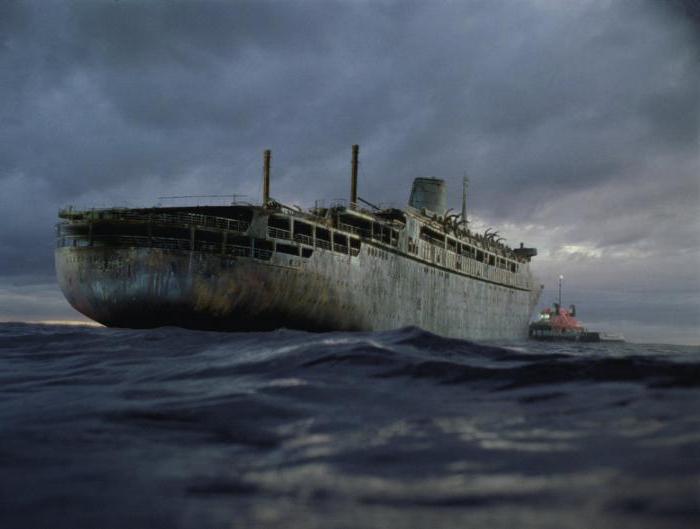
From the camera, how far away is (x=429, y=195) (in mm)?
52281

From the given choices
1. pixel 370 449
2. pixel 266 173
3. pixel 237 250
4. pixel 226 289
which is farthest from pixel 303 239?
pixel 370 449

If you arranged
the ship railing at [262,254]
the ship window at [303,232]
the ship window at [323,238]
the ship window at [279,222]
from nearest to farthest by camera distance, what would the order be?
the ship railing at [262,254] < the ship window at [279,222] < the ship window at [303,232] < the ship window at [323,238]

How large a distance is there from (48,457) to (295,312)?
27385 mm

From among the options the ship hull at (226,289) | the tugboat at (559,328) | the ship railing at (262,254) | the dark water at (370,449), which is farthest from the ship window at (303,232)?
the tugboat at (559,328)

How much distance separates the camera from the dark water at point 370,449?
321 cm

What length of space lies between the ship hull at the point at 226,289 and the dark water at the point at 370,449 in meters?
21.2

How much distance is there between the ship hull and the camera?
2909 cm

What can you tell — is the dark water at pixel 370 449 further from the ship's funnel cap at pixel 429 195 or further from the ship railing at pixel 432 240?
the ship's funnel cap at pixel 429 195

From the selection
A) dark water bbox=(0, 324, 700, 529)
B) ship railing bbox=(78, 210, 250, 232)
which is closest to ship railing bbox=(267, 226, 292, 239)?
ship railing bbox=(78, 210, 250, 232)

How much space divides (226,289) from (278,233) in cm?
527

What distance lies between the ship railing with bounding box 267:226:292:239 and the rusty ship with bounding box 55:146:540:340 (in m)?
0.07

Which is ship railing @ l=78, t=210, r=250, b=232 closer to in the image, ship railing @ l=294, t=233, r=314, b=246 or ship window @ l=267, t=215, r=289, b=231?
ship window @ l=267, t=215, r=289, b=231

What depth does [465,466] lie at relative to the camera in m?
3.92

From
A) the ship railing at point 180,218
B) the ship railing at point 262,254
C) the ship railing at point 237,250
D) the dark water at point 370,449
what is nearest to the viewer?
the dark water at point 370,449
